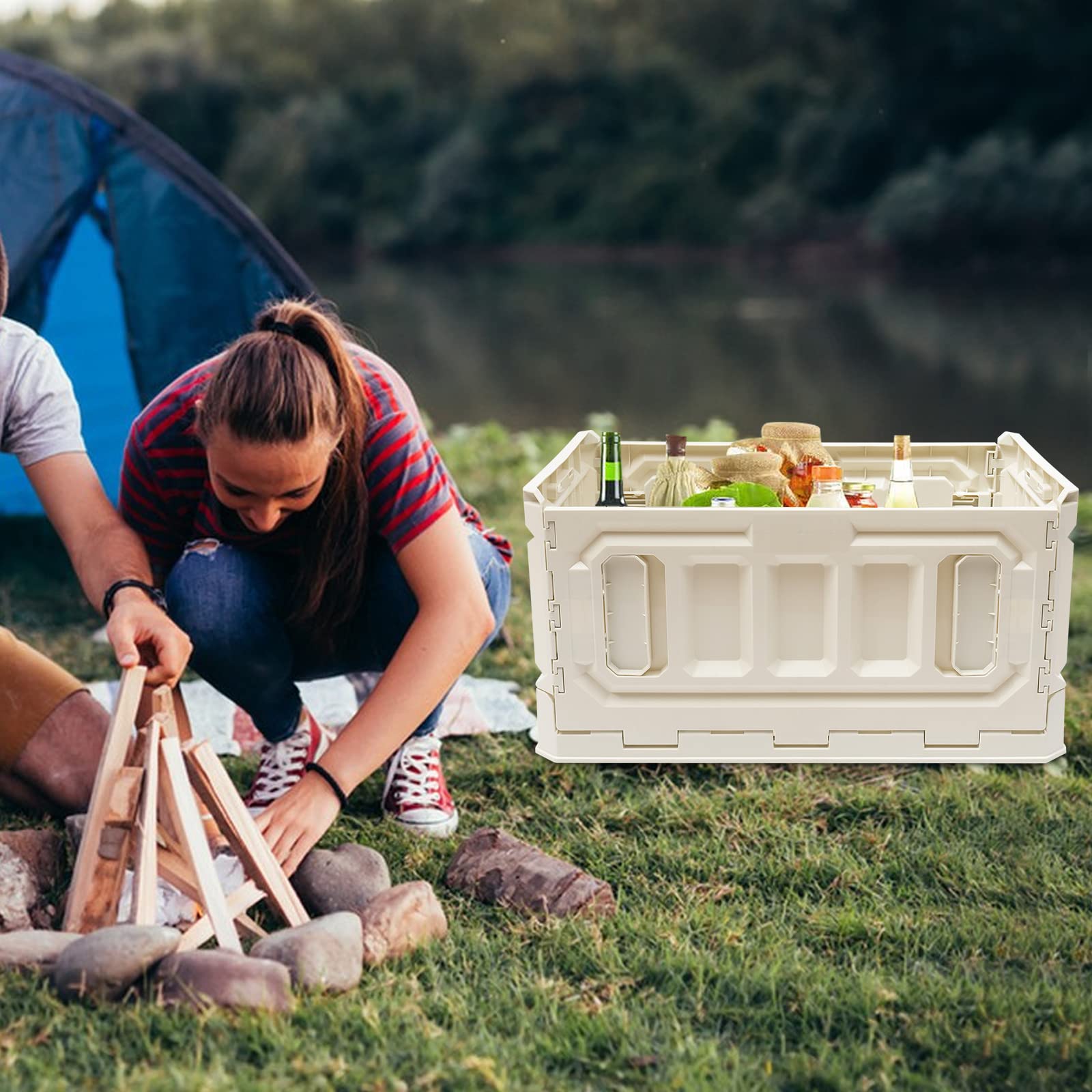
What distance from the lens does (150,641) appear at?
6.64 ft

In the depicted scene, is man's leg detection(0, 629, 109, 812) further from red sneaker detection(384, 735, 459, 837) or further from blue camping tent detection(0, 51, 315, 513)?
blue camping tent detection(0, 51, 315, 513)

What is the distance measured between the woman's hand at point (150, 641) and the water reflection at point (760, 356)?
19.8 feet

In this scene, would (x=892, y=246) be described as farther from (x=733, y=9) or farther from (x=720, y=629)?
(x=720, y=629)

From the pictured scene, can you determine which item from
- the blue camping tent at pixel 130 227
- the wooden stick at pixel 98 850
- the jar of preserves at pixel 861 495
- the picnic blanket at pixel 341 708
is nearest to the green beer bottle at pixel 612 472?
the jar of preserves at pixel 861 495

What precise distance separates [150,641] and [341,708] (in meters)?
1.15

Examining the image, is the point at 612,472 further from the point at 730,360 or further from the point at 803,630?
the point at 730,360

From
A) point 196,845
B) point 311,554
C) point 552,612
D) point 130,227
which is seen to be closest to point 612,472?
point 552,612

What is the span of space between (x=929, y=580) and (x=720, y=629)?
1.09 ft

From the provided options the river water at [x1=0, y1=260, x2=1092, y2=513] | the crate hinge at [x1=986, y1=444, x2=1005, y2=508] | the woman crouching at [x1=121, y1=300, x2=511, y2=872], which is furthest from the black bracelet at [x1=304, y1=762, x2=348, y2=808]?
the river water at [x1=0, y1=260, x2=1092, y2=513]

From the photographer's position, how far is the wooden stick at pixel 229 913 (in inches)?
73.7

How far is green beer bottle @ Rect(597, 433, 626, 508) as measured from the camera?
244 centimetres

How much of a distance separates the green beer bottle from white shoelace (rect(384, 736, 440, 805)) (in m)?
0.53

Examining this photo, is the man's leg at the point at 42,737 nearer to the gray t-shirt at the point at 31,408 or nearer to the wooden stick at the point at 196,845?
the gray t-shirt at the point at 31,408

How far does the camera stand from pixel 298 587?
235 cm
